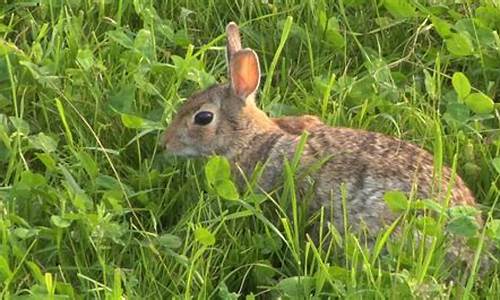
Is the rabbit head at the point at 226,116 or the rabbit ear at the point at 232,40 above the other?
the rabbit ear at the point at 232,40

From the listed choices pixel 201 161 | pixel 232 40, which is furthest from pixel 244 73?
pixel 201 161

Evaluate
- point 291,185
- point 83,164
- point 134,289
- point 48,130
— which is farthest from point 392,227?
point 48,130

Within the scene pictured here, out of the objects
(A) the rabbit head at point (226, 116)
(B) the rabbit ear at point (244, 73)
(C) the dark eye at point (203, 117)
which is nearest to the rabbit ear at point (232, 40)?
(A) the rabbit head at point (226, 116)

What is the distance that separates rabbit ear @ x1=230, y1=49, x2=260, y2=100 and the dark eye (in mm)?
146

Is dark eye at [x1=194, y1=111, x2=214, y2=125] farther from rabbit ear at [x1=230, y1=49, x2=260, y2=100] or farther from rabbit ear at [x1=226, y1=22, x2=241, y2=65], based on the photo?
rabbit ear at [x1=226, y1=22, x2=241, y2=65]

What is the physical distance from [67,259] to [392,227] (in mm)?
1170

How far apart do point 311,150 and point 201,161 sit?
1.58ft

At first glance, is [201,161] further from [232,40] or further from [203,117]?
[232,40]

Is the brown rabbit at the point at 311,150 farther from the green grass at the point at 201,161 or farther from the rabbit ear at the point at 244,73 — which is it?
the green grass at the point at 201,161

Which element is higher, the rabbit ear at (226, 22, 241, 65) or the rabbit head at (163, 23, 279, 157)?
the rabbit ear at (226, 22, 241, 65)

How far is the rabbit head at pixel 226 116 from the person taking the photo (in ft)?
17.7

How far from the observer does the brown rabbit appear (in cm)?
496

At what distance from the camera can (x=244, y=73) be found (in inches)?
215

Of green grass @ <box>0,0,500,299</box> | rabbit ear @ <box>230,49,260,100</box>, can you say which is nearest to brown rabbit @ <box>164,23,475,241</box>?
rabbit ear @ <box>230,49,260,100</box>
